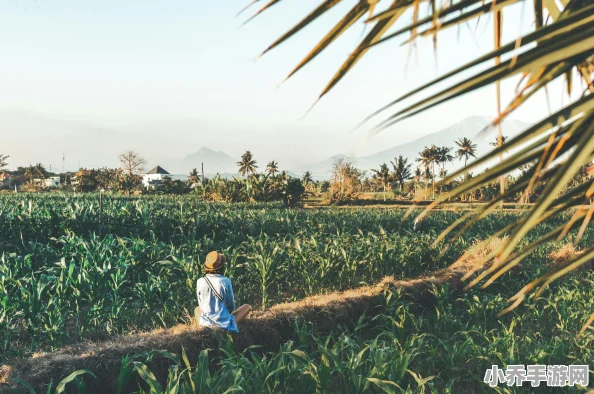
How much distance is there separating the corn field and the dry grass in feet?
0.53

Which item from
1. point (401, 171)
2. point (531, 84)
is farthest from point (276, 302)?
point (401, 171)

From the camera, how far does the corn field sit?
338 centimetres

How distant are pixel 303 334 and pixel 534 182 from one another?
164 inches

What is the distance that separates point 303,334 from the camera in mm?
4570

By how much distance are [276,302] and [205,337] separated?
189cm

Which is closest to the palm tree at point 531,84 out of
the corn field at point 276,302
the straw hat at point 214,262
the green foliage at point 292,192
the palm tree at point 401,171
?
the corn field at point 276,302

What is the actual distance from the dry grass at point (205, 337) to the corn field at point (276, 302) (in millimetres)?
163

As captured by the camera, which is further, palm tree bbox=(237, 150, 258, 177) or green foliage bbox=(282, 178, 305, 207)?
palm tree bbox=(237, 150, 258, 177)

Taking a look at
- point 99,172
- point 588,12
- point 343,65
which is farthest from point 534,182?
point 99,172

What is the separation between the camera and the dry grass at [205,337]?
11.4ft

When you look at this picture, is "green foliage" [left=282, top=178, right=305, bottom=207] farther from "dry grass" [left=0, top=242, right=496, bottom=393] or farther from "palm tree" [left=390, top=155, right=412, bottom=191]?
"palm tree" [left=390, top=155, right=412, bottom=191]

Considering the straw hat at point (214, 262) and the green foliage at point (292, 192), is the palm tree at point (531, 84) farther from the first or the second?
the green foliage at point (292, 192)

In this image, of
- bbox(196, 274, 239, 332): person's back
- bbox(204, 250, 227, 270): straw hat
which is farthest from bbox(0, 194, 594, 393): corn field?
bbox(204, 250, 227, 270): straw hat

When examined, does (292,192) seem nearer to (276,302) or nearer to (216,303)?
(276,302)
